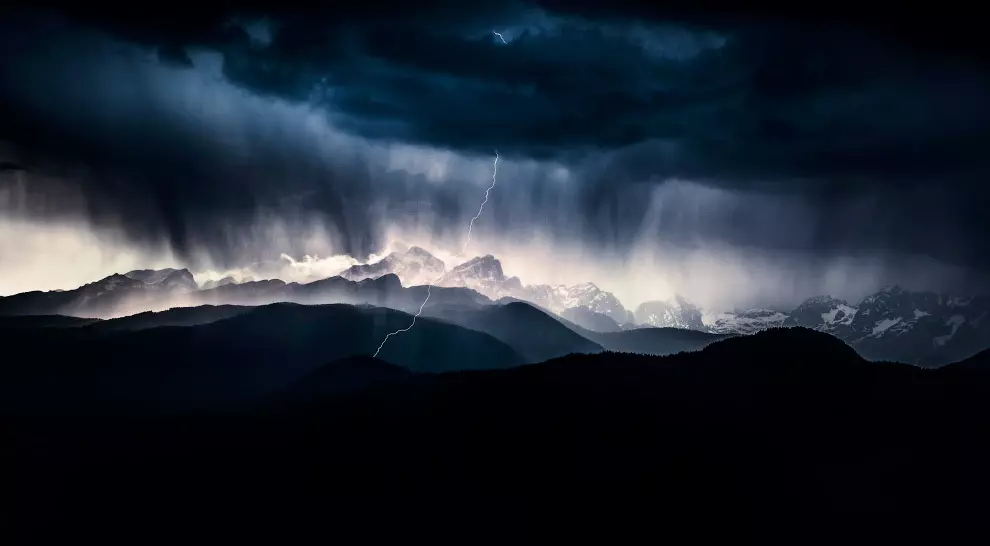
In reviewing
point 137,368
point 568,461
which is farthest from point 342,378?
→ point 137,368

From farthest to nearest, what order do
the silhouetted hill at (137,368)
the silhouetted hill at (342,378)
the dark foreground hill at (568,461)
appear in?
the silhouetted hill at (137,368) → the silhouetted hill at (342,378) → the dark foreground hill at (568,461)

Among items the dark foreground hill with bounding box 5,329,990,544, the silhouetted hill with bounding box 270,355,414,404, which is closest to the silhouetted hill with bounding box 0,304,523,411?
the silhouetted hill with bounding box 270,355,414,404

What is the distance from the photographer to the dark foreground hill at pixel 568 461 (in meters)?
63.7

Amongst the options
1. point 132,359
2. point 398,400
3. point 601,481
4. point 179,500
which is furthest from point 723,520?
point 132,359

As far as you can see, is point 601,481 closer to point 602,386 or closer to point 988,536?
point 602,386

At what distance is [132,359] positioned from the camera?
181125mm

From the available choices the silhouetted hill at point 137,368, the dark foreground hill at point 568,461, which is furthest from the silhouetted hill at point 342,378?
the silhouetted hill at point 137,368

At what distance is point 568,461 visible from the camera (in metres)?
74.4

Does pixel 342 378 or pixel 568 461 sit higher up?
pixel 342 378

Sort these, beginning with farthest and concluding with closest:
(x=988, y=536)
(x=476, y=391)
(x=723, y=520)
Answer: (x=476, y=391)
(x=723, y=520)
(x=988, y=536)

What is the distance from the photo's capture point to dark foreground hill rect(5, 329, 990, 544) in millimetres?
63656

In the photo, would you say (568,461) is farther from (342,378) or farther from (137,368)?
(137,368)

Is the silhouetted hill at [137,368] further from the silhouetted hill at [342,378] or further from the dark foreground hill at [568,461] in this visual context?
the dark foreground hill at [568,461]

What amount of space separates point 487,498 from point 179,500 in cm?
3477
